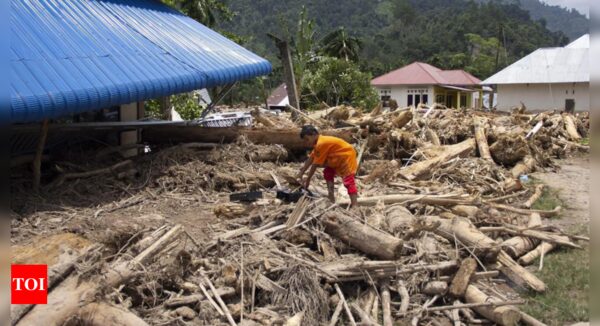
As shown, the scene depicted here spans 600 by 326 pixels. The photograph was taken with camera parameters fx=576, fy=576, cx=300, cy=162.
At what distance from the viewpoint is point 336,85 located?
31219mm

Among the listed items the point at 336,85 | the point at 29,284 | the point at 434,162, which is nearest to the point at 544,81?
the point at 336,85

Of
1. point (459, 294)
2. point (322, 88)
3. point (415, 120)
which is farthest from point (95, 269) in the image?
Result: point (322, 88)

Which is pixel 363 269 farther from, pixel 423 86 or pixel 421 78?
pixel 421 78

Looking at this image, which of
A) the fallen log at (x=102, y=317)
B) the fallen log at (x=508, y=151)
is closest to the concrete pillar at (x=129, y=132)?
the fallen log at (x=102, y=317)

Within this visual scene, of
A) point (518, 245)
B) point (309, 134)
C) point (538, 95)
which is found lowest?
point (518, 245)

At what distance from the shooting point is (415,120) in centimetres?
1577

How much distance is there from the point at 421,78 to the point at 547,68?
1099 cm

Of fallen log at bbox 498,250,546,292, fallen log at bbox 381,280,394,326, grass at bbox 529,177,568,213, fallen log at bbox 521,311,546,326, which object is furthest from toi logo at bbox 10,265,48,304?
grass at bbox 529,177,568,213

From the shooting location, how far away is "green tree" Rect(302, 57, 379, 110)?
3094 cm

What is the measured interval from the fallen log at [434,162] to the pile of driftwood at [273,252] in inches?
27.7

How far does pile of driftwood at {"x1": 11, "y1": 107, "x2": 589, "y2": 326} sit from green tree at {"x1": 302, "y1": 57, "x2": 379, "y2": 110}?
21.0m

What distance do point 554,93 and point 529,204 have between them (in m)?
34.4

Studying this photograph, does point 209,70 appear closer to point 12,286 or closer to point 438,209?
point 438,209

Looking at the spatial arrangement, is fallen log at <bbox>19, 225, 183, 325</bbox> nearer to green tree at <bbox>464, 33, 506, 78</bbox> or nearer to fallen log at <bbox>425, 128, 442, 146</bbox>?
fallen log at <bbox>425, 128, 442, 146</bbox>
